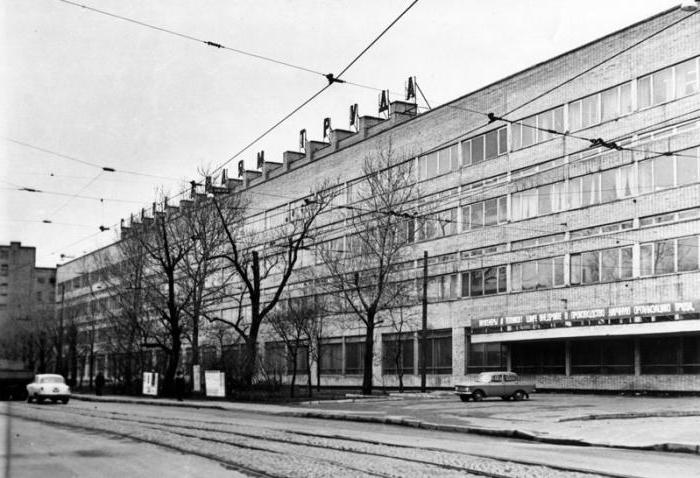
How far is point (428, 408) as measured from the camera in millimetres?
30938

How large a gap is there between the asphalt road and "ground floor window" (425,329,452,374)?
32.6 m

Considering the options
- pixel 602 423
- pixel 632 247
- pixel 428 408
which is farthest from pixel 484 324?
pixel 602 423

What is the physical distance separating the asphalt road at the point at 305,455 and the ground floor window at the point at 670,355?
2190 cm

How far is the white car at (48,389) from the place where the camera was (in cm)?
4078

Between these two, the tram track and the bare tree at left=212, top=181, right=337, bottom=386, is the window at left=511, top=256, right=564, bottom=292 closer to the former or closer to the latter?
the bare tree at left=212, top=181, right=337, bottom=386

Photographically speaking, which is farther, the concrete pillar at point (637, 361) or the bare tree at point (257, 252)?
the bare tree at point (257, 252)

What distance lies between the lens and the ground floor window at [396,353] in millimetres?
56094

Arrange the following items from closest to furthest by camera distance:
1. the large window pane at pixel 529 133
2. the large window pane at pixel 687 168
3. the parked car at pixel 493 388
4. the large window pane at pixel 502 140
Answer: the parked car at pixel 493 388, the large window pane at pixel 687 168, the large window pane at pixel 529 133, the large window pane at pixel 502 140

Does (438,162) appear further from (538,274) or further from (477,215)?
(538,274)

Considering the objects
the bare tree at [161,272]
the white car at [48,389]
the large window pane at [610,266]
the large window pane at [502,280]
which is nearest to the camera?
the white car at [48,389]

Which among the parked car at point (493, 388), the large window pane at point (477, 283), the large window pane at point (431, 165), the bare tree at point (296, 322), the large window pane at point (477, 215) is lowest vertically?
the parked car at point (493, 388)

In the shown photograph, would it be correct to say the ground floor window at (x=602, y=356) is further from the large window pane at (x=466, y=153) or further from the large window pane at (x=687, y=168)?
the large window pane at (x=466, y=153)

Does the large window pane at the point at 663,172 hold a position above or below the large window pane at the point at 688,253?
above

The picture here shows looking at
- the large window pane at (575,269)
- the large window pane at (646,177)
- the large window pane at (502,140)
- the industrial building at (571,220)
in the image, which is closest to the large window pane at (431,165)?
the industrial building at (571,220)
